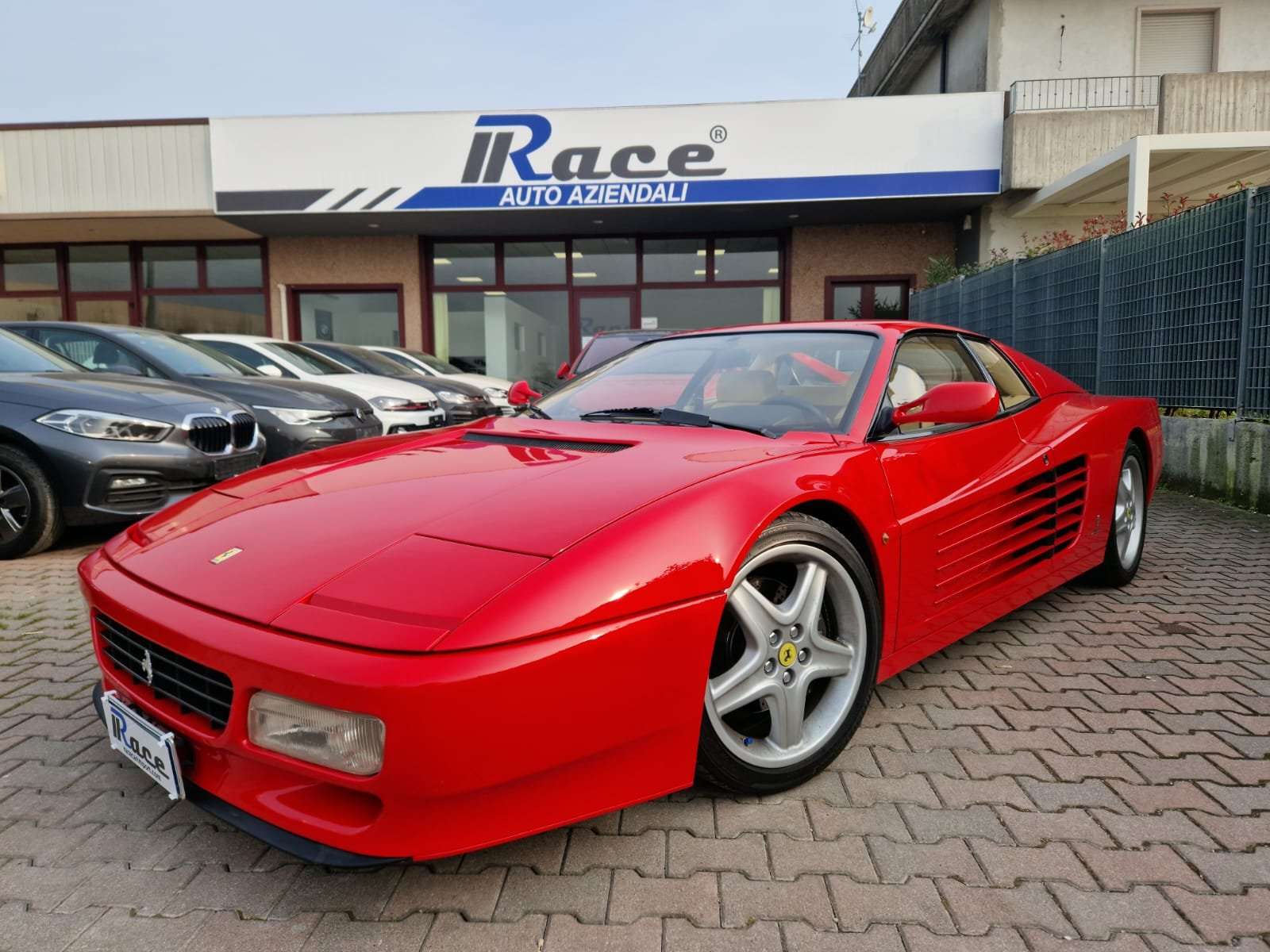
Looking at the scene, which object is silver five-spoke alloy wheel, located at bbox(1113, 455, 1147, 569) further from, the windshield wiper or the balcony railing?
the balcony railing

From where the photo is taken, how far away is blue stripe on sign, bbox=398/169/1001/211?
40.5 feet

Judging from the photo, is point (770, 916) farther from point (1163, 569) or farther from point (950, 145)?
point (950, 145)

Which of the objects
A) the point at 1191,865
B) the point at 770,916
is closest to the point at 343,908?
the point at 770,916

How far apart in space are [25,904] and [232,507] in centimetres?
95

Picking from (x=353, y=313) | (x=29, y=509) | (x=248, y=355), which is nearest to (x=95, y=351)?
(x=29, y=509)

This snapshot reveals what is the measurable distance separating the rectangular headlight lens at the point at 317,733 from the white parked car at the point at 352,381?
648cm

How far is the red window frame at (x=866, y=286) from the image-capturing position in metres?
14.8

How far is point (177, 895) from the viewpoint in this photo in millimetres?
1636

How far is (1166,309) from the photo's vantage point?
6.78m

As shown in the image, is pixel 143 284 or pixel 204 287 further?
pixel 143 284

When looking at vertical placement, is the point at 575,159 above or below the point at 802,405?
above

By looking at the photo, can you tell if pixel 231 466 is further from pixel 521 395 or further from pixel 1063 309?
pixel 1063 309

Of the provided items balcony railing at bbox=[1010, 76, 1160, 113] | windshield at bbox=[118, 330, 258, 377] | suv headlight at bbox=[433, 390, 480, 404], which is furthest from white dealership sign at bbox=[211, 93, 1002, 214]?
windshield at bbox=[118, 330, 258, 377]

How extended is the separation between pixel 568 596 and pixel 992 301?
10.6 metres
